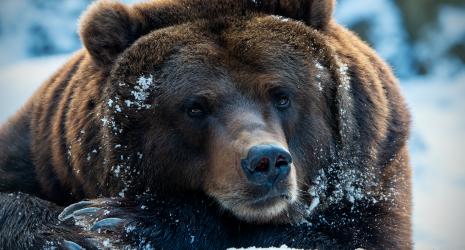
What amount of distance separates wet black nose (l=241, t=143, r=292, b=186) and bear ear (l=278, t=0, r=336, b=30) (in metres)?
1.32

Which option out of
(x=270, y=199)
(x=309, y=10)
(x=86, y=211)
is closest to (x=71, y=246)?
(x=86, y=211)

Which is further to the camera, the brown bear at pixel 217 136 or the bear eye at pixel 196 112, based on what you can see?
the bear eye at pixel 196 112

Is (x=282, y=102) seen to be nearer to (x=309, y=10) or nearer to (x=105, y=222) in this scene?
(x=309, y=10)

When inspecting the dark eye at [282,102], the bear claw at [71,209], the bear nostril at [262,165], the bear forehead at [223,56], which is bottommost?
the bear claw at [71,209]

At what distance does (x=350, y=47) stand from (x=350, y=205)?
1180mm

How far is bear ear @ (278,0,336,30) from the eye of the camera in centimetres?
340

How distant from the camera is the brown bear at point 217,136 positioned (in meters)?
2.89

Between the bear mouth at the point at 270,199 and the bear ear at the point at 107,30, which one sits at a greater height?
the bear ear at the point at 107,30

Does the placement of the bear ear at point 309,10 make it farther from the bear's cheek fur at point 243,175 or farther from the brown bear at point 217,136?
the bear's cheek fur at point 243,175

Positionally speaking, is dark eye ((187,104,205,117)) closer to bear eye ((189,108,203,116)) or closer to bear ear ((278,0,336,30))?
bear eye ((189,108,203,116))

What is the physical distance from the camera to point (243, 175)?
268cm

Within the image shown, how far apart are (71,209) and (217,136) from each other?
105cm

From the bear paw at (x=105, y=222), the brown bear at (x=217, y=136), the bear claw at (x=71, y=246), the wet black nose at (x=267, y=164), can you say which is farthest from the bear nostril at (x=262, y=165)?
the bear claw at (x=71, y=246)

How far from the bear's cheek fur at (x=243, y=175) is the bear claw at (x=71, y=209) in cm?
77
